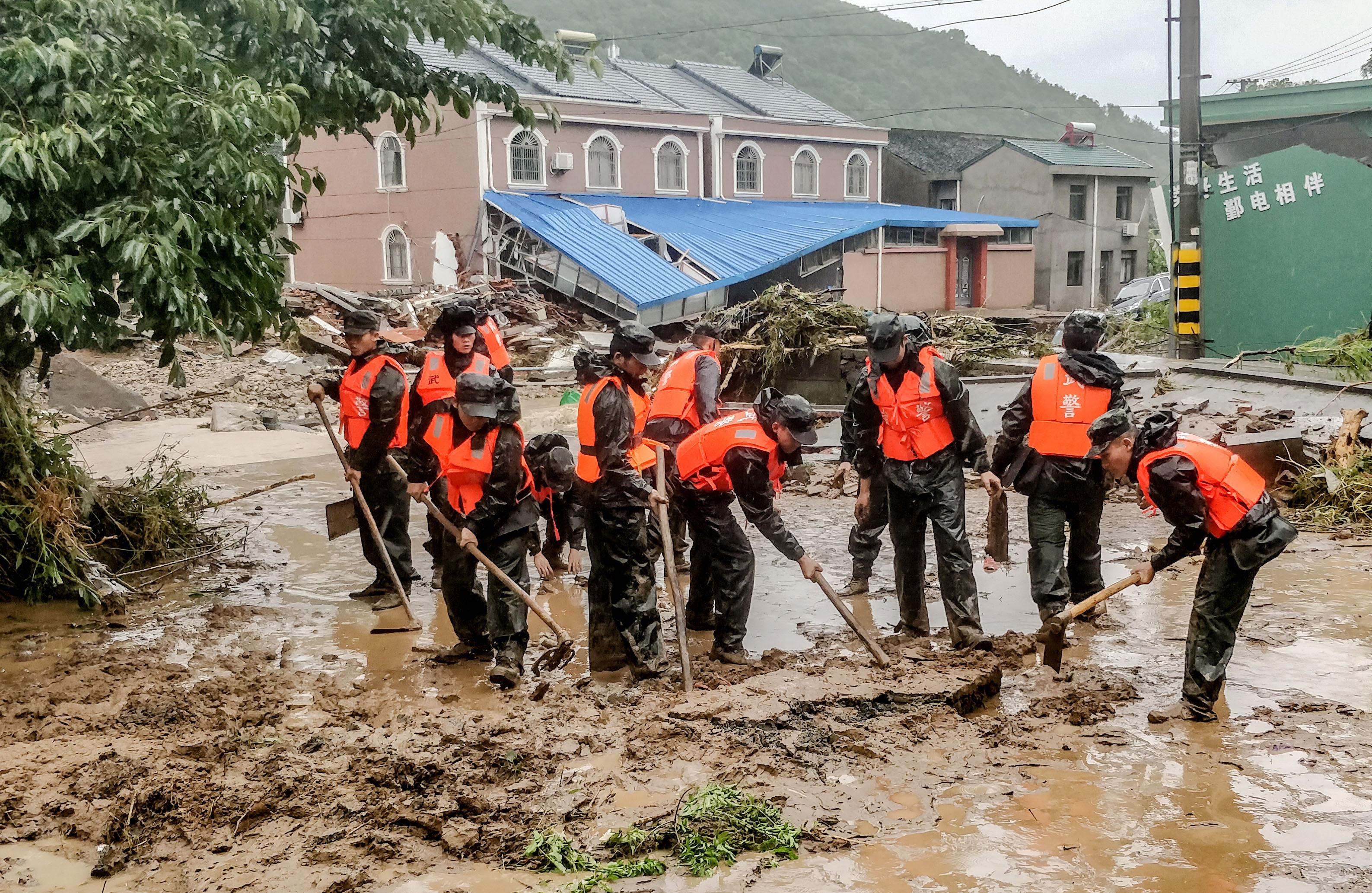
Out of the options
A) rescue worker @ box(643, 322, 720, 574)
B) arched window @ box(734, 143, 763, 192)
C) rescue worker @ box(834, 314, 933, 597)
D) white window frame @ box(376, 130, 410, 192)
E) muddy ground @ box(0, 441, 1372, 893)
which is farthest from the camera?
arched window @ box(734, 143, 763, 192)

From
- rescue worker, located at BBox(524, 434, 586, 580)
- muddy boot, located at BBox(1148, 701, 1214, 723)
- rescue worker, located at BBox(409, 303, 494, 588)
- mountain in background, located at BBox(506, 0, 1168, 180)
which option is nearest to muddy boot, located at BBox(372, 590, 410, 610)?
rescue worker, located at BBox(409, 303, 494, 588)

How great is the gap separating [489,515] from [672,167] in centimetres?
2573

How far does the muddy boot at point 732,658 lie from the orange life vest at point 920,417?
140cm

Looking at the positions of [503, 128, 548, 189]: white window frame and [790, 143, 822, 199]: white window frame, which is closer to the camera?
[503, 128, 548, 189]: white window frame

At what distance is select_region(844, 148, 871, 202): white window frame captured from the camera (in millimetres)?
34562

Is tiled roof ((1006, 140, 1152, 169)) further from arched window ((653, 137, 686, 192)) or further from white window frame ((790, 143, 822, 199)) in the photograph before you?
arched window ((653, 137, 686, 192))

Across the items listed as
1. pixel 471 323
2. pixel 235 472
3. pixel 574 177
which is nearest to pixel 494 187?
pixel 574 177

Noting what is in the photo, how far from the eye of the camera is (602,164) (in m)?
28.6

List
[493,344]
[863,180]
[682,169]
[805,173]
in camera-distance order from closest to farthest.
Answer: [493,344]
[682,169]
[805,173]
[863,180]

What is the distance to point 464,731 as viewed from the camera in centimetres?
489

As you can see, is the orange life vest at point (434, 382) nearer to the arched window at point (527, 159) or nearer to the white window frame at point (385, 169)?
the arched window at point (527, 159)

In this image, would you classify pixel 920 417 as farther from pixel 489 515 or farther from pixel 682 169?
pixel 682 169

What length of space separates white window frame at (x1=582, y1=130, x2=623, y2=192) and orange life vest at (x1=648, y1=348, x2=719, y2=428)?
848 inches

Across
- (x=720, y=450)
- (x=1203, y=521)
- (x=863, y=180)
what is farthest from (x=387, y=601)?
(x=863, y=180)
